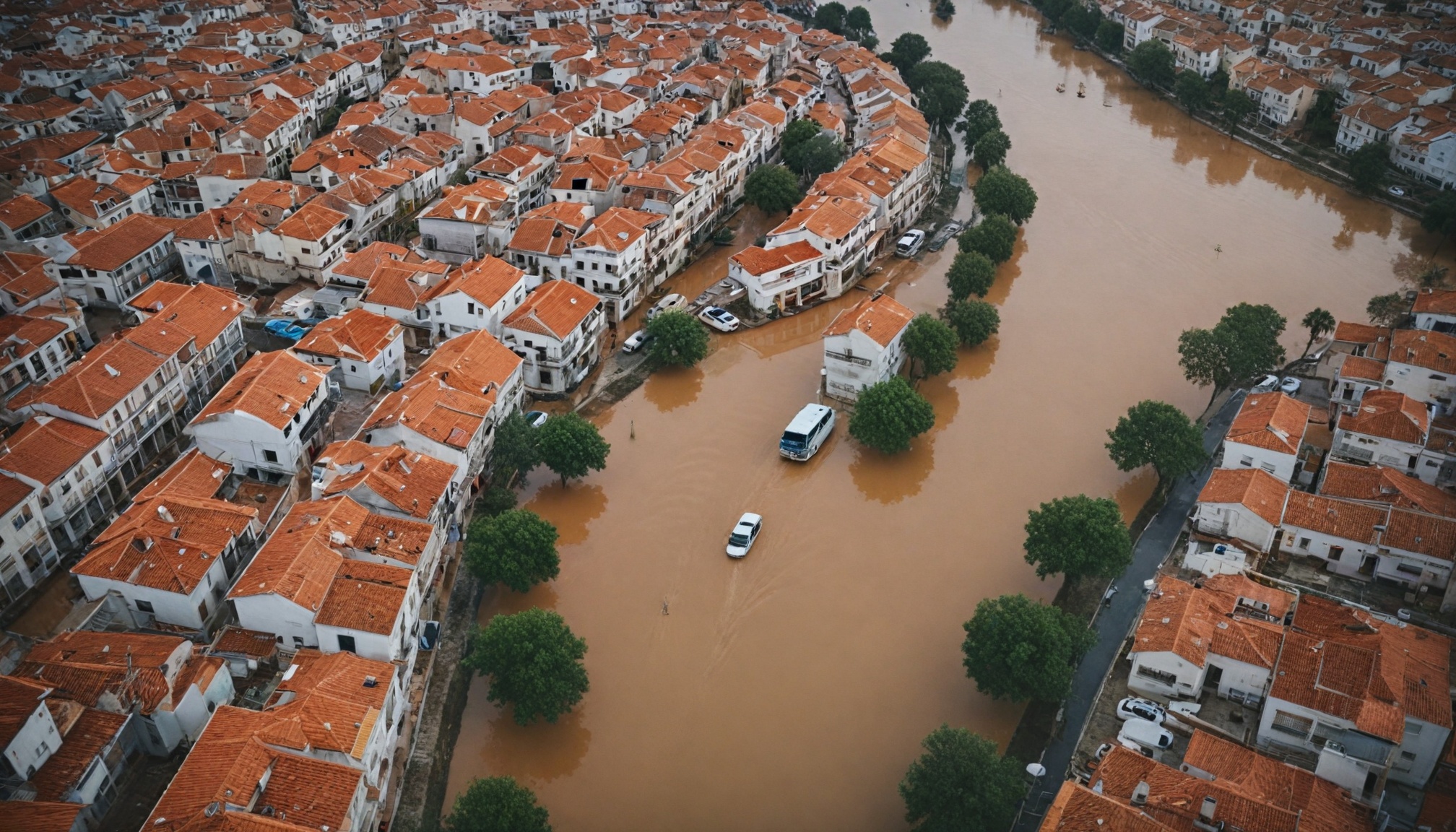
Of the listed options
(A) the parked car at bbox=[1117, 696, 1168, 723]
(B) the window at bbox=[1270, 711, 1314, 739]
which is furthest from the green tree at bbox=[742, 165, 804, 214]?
(B) the window at bbox=[1270, 711, 1314, 739]

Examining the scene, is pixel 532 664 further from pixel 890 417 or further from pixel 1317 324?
pixel 1317 324

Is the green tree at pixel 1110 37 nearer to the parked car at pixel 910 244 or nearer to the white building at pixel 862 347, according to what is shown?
the parked car at pixel 910 244

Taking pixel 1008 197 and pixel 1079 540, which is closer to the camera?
pixel 1079 540

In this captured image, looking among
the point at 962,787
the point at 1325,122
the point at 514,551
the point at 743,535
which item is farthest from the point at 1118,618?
the point at 1325,122

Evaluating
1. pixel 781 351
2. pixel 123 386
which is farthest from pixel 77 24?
pixel 781 351

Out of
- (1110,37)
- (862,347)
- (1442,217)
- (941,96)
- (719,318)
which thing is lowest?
(719,318)

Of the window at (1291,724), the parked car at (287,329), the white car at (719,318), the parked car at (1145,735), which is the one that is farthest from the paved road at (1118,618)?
the parked car at (287,329)
